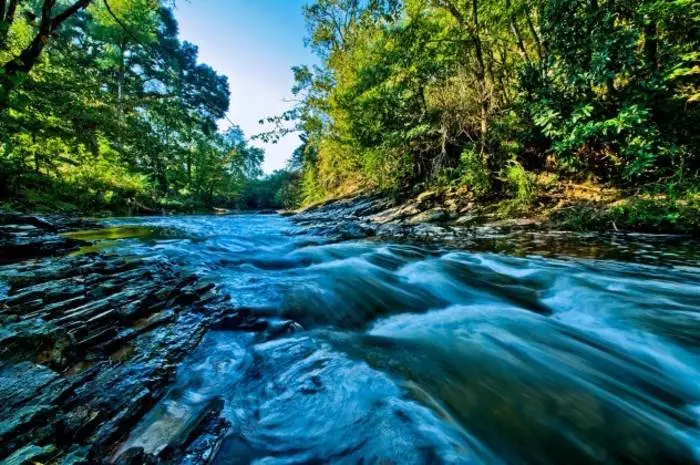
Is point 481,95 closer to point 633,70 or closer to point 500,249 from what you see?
point 633,70

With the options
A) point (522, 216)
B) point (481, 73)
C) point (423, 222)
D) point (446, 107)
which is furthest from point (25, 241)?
point (446, 107)

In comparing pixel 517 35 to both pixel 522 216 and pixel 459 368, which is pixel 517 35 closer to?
pixel 522 216

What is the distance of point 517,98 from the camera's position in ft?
21.1

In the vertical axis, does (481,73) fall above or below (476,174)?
above

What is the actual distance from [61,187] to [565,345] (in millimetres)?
12897

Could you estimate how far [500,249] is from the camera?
4301mm

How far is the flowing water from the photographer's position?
115 cm

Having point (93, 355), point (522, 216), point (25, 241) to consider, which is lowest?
point (93, 355)

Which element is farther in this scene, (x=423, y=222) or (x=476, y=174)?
(x=476, y=174)

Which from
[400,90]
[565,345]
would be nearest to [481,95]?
[400,90]

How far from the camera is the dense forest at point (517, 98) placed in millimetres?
4438

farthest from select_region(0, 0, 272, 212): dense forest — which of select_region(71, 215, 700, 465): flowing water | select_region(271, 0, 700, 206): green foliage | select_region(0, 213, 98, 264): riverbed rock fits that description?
select_region(271, 0, 700, 206): green foliage

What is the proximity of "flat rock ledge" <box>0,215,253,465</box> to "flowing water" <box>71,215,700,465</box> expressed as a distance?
0.08 meters

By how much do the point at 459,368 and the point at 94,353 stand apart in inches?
69.7
